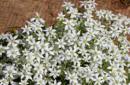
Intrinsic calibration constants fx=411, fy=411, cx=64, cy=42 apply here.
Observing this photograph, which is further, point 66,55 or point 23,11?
point 23,11

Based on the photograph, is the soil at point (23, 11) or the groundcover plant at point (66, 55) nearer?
the groundcover plant at point (66, 55)

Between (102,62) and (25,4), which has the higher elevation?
(25,4)

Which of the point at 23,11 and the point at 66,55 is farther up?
the point at 23,11

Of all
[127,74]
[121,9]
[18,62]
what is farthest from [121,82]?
[121,9]

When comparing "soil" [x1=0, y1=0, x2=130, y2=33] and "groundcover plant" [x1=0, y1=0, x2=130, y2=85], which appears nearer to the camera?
"groundcover plant" [x1=0, y1=0, x2=130, y2=85]

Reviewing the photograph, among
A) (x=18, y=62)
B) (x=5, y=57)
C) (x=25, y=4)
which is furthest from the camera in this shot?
(x=25, y=4)

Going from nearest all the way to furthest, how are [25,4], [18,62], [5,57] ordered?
[18,62]
[5,57]
[25,4]

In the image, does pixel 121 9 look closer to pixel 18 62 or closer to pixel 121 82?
A: pixel 121 82

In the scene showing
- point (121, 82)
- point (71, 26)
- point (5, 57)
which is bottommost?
point (121, 82)
